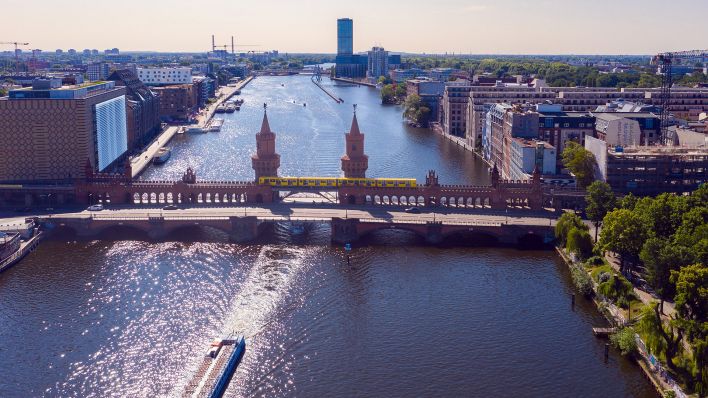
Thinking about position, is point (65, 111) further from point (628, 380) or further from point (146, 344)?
point (628, 380)

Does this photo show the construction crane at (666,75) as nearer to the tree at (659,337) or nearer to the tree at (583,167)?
the tree at (583,167)

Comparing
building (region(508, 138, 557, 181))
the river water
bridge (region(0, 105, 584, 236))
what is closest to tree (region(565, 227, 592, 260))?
the river water

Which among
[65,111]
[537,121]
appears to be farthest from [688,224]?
[65,111]

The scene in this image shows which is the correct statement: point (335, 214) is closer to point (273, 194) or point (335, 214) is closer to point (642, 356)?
point (273, 194)

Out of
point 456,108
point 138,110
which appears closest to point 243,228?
point 138,110

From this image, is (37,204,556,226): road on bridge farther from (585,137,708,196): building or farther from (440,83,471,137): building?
(440,83,471,137): building

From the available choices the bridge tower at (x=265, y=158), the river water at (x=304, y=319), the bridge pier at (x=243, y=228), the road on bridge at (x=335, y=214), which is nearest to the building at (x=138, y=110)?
the bridge tower at (x=265, y=158)
